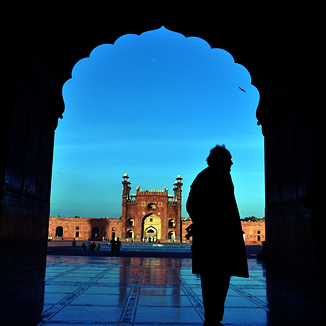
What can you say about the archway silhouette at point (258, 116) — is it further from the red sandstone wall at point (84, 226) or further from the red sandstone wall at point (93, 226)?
the red sandstone wall at point (84, 226)

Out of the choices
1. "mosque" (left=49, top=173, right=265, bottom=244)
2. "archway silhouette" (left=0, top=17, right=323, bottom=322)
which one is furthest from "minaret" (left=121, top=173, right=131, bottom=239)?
"archway silhouette" (left=0, top=17, right=323, bottom=322)

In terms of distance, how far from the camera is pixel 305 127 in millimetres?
5953

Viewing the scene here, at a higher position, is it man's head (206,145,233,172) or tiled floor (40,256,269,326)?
man's head (206,145,233,172)

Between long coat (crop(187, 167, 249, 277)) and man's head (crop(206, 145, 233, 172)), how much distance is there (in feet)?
0.27

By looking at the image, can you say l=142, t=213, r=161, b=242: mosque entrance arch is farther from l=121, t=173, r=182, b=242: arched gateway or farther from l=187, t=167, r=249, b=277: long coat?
l=187, t=167, r=249, b=277: long coat

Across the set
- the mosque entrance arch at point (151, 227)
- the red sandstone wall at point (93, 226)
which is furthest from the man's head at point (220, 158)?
the red sandstone wall at point (93, 226)

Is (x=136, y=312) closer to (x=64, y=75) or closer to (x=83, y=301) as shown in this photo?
(x=83, y=301)

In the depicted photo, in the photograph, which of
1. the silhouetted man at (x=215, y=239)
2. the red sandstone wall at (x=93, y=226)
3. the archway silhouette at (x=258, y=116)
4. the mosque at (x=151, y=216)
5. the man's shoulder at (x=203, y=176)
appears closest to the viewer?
the silhouetted man at (x=215, y=239)

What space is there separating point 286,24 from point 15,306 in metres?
5.70

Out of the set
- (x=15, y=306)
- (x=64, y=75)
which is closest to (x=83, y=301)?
(x=15, y=306)

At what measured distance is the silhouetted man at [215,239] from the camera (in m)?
2.83

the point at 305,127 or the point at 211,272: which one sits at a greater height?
the point at 305,127

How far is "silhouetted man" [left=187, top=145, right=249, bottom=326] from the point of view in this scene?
283 centimetres

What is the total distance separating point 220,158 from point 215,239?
0.68 meters
